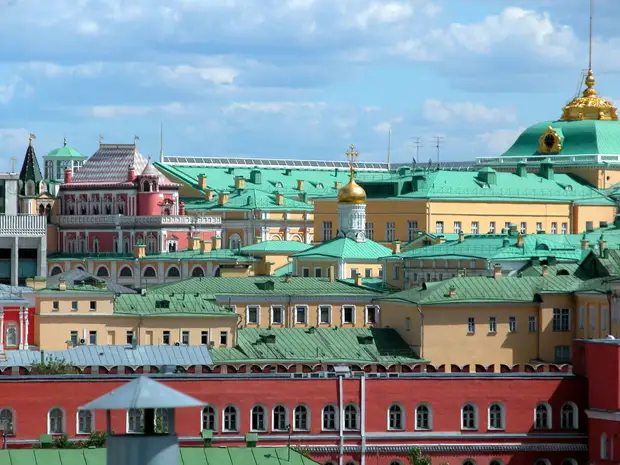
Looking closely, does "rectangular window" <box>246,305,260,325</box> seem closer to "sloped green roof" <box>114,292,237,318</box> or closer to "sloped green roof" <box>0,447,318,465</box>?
"sloped green roof" <box>114,292,237,318</box>

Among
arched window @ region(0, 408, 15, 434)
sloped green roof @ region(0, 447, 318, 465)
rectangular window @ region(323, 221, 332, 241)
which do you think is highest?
rectangular window @ region(323, 221, 332, 241)

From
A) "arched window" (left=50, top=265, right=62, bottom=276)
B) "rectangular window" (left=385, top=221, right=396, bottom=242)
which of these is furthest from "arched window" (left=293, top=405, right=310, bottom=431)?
"arched window" (left=50, top=265, right=62, bottom=276)

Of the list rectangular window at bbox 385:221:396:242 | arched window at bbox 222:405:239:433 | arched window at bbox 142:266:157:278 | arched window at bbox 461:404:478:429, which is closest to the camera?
arched window at bbox 222:405:239:433

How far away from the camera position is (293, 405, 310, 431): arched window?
219ft

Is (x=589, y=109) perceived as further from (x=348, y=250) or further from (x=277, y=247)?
(x=348, y=250)

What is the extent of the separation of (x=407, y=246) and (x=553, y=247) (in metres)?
17.4

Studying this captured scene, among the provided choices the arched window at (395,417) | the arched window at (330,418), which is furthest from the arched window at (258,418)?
the arched window at (395,417)

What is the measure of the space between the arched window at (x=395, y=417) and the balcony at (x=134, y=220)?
214 feet

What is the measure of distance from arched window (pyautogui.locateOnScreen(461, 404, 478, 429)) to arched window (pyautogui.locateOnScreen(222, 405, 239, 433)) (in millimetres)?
5795

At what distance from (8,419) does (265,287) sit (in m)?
33.1

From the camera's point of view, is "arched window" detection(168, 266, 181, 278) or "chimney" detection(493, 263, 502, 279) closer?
"chimney" detection(493, 263, 502, 279)

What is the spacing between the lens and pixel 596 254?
288 ft

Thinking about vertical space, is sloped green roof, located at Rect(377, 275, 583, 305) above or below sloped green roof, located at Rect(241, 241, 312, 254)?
below

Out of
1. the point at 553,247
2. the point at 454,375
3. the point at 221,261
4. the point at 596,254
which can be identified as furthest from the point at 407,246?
the point at 454,375
